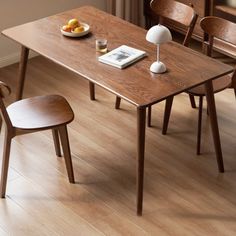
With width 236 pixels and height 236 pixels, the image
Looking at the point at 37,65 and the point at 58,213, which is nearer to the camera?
the point at 58,213

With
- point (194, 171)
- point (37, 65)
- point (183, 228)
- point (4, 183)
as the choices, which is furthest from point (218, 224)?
point (37, 65)

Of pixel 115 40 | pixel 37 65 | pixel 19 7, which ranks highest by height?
pixel 115 40

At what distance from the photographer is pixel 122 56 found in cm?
324

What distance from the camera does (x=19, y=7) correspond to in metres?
4.59

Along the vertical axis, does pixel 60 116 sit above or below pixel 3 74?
above

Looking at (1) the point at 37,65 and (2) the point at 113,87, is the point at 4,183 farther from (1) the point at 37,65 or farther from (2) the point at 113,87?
(1) the point at 37,65

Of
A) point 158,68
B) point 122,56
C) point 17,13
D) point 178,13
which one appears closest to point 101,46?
point 122,56

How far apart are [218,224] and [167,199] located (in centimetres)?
32

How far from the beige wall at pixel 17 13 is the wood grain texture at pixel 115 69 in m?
0.86

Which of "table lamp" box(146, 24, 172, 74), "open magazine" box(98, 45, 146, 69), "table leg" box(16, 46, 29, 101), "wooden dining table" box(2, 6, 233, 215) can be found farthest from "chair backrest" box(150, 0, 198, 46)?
"table leg" box(16, 46, 29, 101)

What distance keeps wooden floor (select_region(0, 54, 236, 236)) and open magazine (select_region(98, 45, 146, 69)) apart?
657 mm

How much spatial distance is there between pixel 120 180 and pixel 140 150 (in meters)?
0.46

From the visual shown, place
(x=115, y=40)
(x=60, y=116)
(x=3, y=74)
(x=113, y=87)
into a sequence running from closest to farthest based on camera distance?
(x=113, y=87) → (x=60, y=116) → (x=115, y=40) → (x=3, y=74)

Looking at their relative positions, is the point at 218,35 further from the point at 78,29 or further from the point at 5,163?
the point at 5,163
